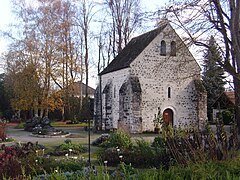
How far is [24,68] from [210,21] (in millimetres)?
22410

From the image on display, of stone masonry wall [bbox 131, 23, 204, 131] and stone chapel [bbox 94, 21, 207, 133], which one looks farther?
stone masonry wall [bbox 131, 23, 204, 131]

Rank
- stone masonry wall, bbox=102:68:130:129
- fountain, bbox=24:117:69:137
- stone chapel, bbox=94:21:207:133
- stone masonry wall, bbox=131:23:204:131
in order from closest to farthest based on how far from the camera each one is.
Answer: fountain, bbox=24:117:69:137
stone chapel, bbox=94:21:207:133
stone masonry wall, bbox=131:23:204:131
stone masonry wall, bbox=102:68:130:129

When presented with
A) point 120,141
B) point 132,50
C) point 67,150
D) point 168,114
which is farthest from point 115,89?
point 67,150

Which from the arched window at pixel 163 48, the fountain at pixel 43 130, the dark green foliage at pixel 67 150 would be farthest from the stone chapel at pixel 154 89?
the dark green foliage at pixel 67 150

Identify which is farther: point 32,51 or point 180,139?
point 32,51

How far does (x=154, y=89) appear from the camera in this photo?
2609cm

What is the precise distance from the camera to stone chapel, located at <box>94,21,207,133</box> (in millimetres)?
25031

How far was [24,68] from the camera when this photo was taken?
3088 centimetres

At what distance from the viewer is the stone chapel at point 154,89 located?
25.0m

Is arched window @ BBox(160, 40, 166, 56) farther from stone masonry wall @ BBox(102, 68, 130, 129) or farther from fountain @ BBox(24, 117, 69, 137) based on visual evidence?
fountain @ BBox(24, 117, 69, 137)

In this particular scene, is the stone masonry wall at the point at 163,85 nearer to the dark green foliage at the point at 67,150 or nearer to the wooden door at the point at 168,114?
the wooden door at the point at 168,114

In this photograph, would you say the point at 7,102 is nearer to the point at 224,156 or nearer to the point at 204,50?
the point at 204,50

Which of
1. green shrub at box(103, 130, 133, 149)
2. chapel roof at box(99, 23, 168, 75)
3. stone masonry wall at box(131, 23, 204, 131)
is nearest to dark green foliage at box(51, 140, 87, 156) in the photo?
green shrub at box(103, 130, 133, 149)

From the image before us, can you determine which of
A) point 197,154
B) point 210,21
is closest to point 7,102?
point 210,21
